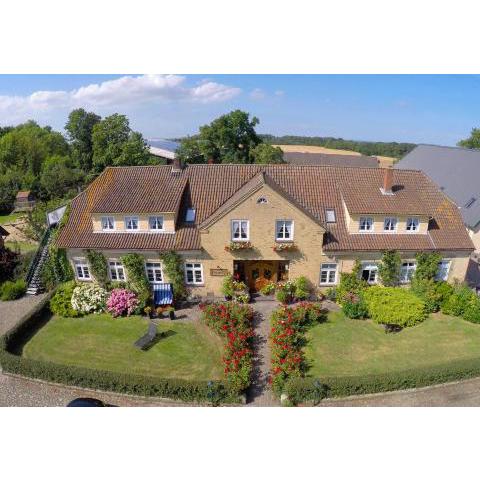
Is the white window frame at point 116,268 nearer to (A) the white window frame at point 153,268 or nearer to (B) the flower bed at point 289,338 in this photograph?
(A) the white window frame at point 153,268

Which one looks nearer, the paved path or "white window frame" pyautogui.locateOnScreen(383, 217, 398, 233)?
the paved path

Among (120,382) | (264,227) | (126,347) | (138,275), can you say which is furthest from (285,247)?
(120,382)

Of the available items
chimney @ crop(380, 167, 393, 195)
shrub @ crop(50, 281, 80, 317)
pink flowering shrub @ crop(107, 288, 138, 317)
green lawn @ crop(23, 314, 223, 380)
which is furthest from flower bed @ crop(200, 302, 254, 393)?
chimney @ crop(380, 167, 393, 195)

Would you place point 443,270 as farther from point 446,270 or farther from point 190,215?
point 190,215

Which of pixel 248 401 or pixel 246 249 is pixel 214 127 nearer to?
pixel 246 249

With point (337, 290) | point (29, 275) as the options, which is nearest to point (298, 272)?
point (337, 290)

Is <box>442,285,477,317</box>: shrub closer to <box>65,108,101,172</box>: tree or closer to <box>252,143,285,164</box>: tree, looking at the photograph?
<box>252,143,285,164</box>: tree
